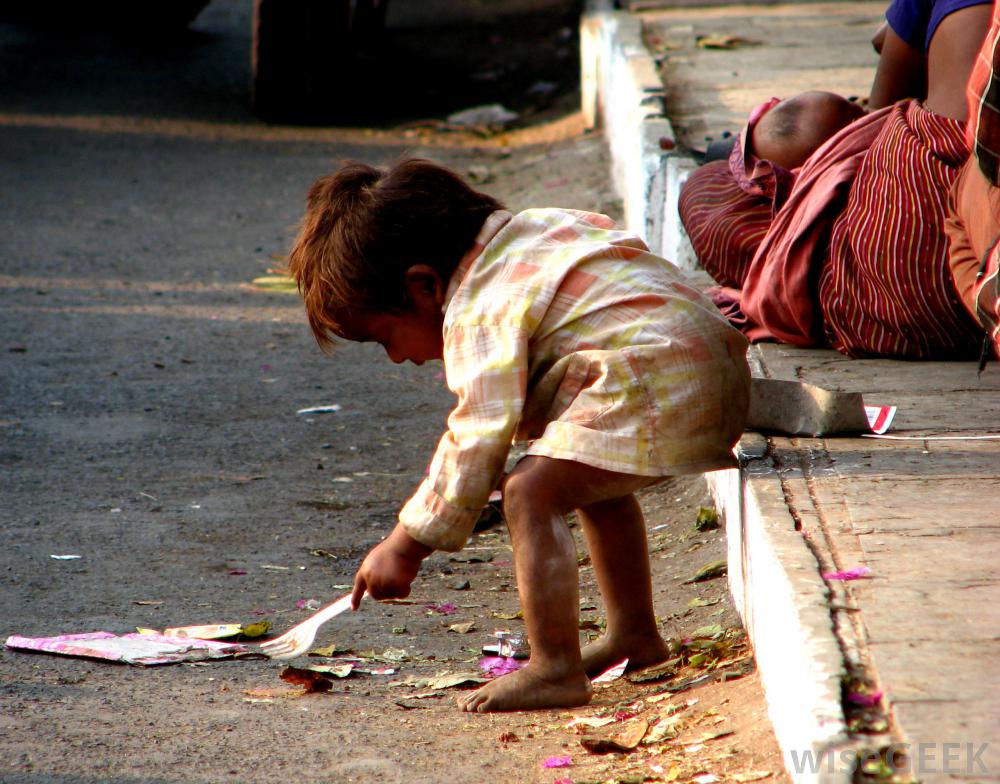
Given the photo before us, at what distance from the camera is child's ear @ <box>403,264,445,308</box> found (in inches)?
92.9

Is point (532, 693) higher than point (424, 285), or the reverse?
point (424, 285)

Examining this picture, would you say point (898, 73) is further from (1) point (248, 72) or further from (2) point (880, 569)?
(1) point (248, 72)

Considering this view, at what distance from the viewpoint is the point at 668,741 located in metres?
2.06

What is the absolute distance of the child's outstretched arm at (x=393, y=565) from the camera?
2270 millimetres

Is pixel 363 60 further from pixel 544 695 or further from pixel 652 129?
pixel 544 695

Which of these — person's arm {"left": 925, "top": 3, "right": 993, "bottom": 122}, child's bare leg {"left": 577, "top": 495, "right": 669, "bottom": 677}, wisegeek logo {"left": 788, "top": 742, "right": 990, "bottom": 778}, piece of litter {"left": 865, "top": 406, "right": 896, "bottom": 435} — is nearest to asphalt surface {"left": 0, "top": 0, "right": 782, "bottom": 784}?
child's bare leg {"left": 577, "top": 495, "right": 669, "bottom": 677}

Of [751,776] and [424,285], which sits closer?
[751,776]

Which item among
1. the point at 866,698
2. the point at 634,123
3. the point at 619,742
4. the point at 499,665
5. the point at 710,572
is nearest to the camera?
the point at 866,698

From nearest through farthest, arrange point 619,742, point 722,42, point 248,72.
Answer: point 619,742, point 722,42, point 248,72

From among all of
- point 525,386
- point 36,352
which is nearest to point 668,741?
point 525,386

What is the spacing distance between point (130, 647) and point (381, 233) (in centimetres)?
98

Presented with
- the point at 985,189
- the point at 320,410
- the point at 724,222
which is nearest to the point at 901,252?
the point at 985,189

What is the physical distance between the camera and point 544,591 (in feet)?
7.25

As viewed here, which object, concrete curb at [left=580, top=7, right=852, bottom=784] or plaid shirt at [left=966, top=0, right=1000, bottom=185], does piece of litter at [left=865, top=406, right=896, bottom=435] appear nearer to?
concrete curb at [left=580, top=7, right=852, bottom=784]
